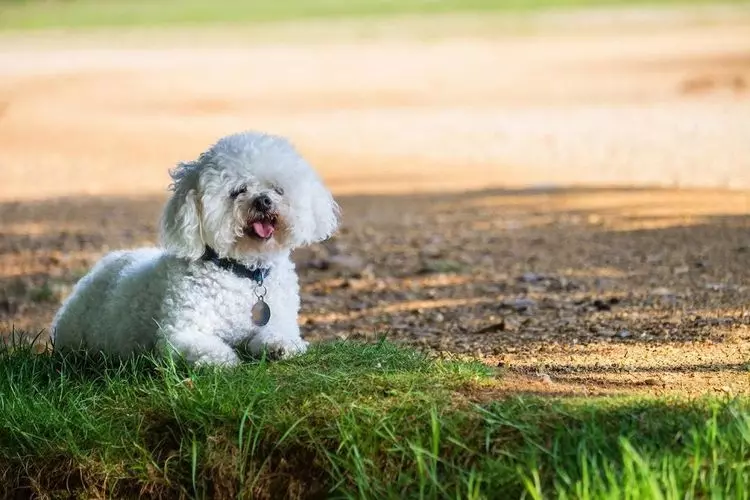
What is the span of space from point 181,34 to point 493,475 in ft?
152

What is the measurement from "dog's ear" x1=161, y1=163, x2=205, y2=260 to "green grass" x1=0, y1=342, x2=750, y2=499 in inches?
19.3

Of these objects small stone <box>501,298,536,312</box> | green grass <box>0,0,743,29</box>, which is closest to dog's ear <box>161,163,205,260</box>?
small stone <box>501,298,536,312</box>

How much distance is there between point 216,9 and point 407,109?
37.4m

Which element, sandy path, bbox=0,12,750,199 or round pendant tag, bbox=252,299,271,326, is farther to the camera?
sandy path, bbox=0,12,750,199

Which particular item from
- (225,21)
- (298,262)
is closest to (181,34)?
(225,21)

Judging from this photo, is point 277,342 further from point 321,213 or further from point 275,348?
A: point 321,213

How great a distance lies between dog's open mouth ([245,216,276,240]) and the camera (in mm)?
5625

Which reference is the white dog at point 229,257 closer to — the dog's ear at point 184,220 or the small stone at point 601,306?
the dog's ear at point 184,220

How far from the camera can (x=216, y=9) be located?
199 feet

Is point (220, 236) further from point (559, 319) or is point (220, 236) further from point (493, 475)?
point (559, 319)

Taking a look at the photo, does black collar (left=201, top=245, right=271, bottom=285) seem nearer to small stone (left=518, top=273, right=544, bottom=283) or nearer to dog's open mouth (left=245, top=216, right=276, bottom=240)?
dog's open mouth (left=245, top=216, right=276, bottom=240)

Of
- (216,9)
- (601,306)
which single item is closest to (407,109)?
(601,306)

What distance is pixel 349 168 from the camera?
17.6 meters

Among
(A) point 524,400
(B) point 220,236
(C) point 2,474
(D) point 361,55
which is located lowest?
(C) point 2,474
